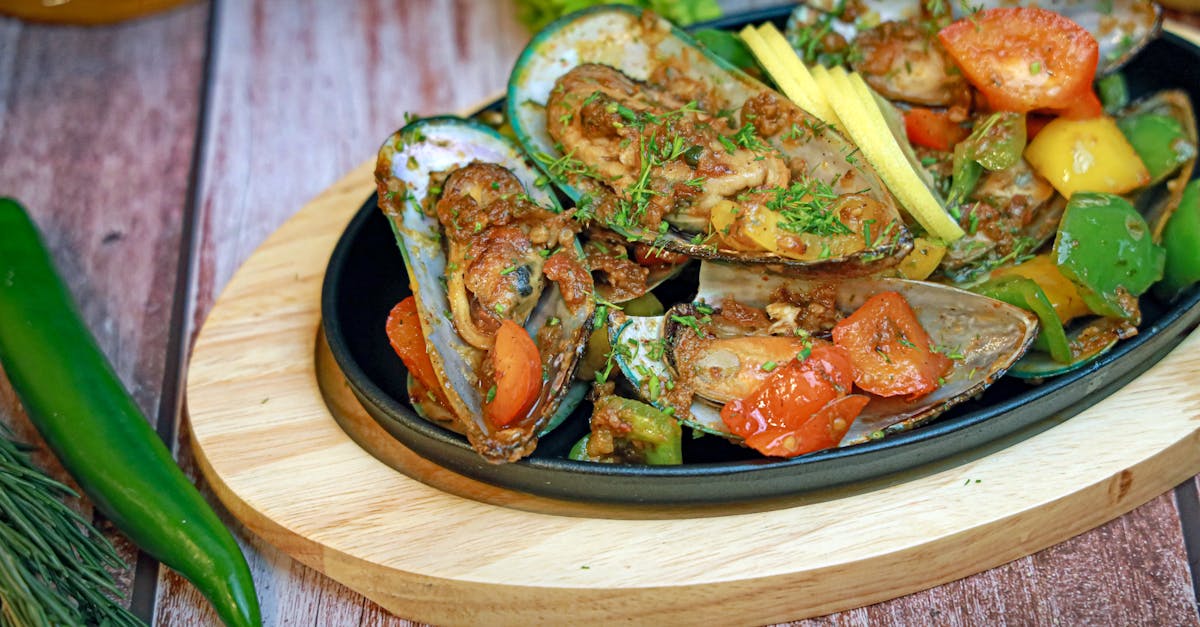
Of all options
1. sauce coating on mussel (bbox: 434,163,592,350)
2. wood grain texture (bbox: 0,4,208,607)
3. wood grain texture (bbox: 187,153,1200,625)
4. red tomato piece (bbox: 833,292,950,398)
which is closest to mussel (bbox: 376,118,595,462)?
sauce coating on mussel (bbox: 434,163,592,350)

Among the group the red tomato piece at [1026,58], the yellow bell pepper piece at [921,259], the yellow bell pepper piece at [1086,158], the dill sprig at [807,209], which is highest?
the red tomato piece at [1026,58]

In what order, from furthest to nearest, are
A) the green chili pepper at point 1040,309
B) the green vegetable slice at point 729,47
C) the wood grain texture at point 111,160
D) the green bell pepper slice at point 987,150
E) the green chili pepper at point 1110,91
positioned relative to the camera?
the wood grain texture at point 111,160, the green vegetable slice at point 729,47, the green chili pepper at point 1110,91, the green bell pepper slice at point 987,150, the green chili pepper at point 1040,309

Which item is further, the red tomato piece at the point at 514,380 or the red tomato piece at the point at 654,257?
the red tomato piece at the point at 654,257

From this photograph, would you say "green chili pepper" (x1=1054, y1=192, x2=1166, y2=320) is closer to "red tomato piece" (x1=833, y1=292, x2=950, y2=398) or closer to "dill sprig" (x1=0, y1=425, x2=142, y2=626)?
"red tomato piece" (x1=833, y1=292, x2=950, y2=398)

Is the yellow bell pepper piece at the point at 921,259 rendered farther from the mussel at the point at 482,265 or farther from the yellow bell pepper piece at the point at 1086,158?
the mussel at the point at 482,265

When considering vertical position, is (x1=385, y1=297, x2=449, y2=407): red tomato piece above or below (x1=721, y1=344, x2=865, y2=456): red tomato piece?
below

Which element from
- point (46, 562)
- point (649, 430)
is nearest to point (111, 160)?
point (46, 562)

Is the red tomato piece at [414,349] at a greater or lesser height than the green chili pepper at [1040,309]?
lesser

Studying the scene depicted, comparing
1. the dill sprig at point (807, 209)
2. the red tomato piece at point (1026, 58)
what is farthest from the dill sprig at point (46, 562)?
the red tomato piece at point (1026, 58)
